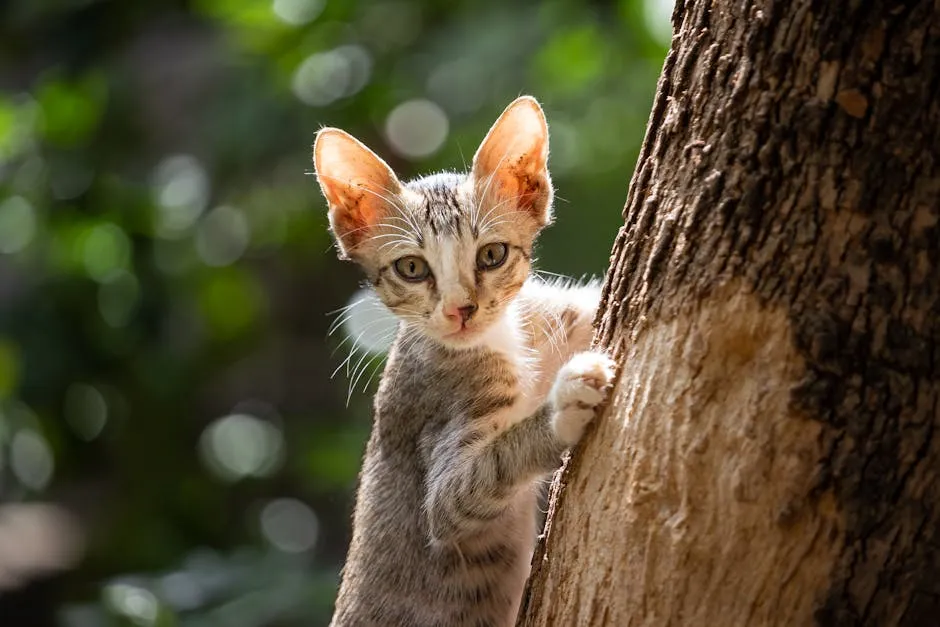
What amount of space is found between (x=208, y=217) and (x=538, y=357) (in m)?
3.33

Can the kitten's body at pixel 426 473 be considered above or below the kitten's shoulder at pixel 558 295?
below

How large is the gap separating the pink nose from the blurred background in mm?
1935

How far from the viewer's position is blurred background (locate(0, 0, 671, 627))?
5.25m

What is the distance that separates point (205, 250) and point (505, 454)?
3983 millimetres

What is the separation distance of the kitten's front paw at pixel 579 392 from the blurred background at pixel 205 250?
100 inches

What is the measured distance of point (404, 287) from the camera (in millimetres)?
3291

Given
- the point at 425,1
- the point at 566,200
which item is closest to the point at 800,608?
the point at 566,200

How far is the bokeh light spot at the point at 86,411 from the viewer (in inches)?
269

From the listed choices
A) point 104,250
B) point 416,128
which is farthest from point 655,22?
point 104,250

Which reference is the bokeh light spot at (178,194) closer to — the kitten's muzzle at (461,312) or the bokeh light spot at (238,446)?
the bokeh light spot at (238,446)

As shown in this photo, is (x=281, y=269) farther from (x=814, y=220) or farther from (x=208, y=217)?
(x=814, y=220)

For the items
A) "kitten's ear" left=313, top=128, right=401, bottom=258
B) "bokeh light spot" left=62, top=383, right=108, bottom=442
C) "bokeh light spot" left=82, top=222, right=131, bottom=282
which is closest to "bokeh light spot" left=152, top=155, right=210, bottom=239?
"bokeh light spot" left=82, top=222, right=131, bottom=282

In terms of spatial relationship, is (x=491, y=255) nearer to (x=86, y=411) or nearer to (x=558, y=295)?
(x=558, y=295)

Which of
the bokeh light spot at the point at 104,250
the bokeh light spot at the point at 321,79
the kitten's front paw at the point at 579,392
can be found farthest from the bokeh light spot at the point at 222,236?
the kitten's front paw at the point at 579,392
